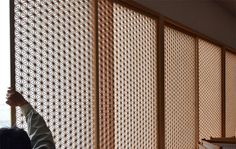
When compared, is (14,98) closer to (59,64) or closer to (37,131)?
(37,131)

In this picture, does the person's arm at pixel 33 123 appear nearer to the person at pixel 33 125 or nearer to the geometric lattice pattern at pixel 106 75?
the person at pixel 33 125

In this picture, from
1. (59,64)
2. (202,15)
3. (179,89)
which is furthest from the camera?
(202,15)

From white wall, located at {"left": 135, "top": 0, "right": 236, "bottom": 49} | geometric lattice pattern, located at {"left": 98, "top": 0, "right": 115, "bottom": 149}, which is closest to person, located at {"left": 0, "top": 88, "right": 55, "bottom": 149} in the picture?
geometric lattice pattern, located at {"left": 98, "top": 0, "right": 115, "bottom": 149}

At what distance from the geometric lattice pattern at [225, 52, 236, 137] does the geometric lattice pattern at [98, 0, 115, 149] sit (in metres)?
2.25

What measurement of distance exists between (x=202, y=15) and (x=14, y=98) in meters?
2.30

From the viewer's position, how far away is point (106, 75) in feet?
4.88

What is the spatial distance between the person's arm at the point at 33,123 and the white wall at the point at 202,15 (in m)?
1.00

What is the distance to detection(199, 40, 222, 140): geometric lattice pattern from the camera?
Answer: 2.75m

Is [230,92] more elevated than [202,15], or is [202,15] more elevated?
[202,15]

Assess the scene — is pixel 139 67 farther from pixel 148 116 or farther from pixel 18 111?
pixel 18 111

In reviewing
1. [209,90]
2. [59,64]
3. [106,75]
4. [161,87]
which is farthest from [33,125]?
[209,90]

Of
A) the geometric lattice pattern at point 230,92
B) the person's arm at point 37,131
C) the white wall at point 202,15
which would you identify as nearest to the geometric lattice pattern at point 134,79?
the white wall at point 202,15

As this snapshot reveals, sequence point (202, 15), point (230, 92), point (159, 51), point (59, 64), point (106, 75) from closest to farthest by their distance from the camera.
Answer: point (59, 64), point (106, 75), point (159, 51), point (202, 15), point (230, 92)

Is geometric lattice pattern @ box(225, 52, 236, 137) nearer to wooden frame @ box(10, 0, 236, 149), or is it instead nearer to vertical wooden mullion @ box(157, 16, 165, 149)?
wooden frame @ box(10, 0, 236, 149)
